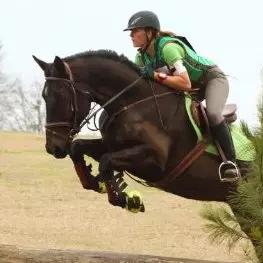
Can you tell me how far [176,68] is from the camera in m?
6.31

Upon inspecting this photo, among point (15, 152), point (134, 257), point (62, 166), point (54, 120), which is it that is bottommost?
point (15, 152)

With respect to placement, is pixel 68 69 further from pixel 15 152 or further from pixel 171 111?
pixel 15 152

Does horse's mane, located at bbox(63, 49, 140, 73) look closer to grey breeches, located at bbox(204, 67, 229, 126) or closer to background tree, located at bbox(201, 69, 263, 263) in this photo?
grey breeches, located at bbox(204, 67, 229, 126)

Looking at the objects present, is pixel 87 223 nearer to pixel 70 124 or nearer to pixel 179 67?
pixel 70 124

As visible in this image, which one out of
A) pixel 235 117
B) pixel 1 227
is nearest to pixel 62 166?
pixel 1 227

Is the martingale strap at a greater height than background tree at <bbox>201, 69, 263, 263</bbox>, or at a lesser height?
lesser

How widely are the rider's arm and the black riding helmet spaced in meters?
0.24

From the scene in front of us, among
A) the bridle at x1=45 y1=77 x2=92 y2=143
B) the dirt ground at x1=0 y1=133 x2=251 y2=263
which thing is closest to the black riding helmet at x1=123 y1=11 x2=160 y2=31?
the bridle at x1=45 y1=77 x2=92 y2=143

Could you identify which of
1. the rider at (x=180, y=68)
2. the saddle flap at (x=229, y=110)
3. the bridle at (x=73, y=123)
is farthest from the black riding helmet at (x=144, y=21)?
the saddle flap at (x=229, y=110)

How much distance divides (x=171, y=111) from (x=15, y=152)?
28997 millimetres

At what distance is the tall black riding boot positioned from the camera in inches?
252

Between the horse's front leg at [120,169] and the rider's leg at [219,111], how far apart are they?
0.72 m

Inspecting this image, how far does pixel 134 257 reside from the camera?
5.73 m

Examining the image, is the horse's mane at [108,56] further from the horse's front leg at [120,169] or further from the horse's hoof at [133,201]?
the horse's hoof at [133,201]
